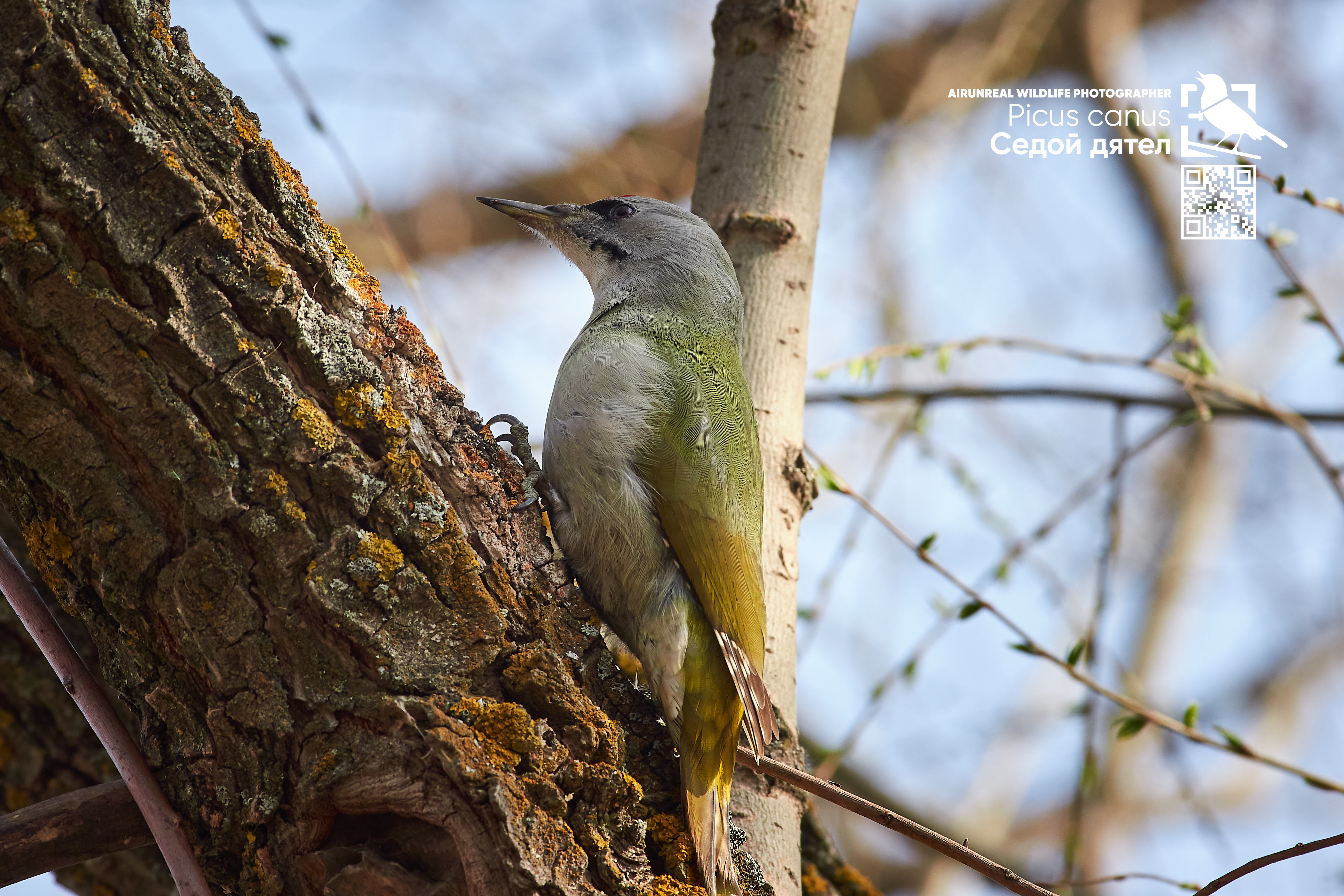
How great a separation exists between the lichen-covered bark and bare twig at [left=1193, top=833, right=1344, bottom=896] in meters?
1.09

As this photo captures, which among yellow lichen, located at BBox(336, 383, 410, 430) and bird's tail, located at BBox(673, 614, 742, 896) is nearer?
yellow lichen, located at BBox(336, 383, 410, 430)

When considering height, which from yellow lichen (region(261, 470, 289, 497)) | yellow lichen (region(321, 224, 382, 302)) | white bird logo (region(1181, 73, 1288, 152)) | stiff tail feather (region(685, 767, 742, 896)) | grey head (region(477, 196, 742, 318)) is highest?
white bird logo (region(1181, 73, 1288, 152))

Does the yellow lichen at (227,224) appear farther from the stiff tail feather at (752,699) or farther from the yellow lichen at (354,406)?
the stiff tail feather at (752,699)

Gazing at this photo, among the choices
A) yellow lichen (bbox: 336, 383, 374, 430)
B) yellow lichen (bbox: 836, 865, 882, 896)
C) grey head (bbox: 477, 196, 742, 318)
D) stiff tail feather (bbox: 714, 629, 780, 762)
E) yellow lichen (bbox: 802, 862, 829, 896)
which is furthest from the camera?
grey head (bbox: 477, 196, 742, 318)

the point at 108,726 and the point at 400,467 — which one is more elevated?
the point at 400,467

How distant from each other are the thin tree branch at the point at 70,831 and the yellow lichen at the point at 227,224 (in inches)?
42.9

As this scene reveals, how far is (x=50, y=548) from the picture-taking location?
6.24ft

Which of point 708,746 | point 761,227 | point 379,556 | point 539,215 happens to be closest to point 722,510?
point 708,746

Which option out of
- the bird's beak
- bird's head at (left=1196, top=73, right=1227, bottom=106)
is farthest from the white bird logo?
the bird's beak

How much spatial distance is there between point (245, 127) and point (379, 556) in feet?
2.83

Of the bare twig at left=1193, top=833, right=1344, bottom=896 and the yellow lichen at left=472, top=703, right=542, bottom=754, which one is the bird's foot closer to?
the yellow lichen at left=472, top=703, right=542, bottom=754

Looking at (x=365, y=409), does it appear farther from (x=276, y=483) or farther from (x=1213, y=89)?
(x=1213, y=89)

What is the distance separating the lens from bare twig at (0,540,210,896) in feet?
6.45

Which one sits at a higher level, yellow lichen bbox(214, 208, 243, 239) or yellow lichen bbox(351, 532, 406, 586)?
yellow lichen bbox(214, 208, 243, 239)
